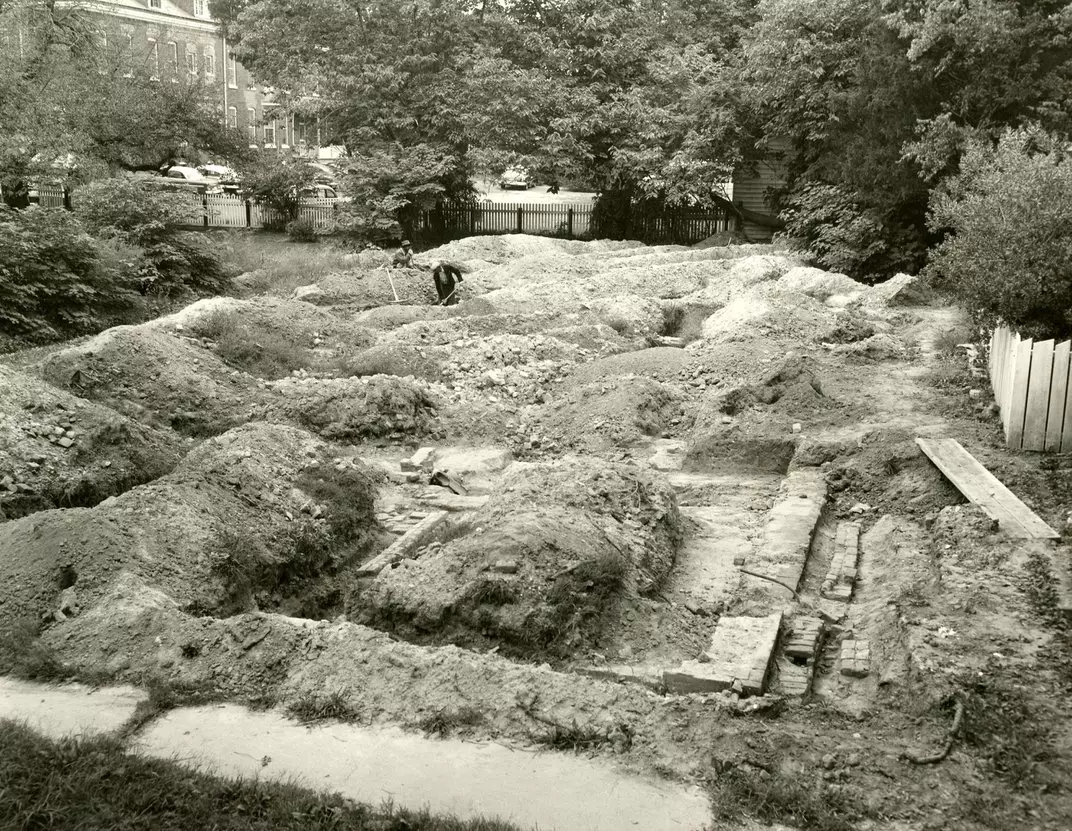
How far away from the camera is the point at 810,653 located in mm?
6672

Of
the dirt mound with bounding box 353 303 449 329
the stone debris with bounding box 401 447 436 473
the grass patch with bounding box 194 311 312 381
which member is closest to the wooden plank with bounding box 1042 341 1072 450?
the stone debris with bounding box 401 447 436 473

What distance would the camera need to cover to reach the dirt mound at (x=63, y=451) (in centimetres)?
913

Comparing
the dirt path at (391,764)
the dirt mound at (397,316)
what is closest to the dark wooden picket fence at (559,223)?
the dirt mound at (397,316)

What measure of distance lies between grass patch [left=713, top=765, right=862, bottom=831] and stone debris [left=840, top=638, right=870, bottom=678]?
74.9 inches

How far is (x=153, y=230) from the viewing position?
21625 millimetres

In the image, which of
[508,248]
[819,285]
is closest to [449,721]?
[819,285]

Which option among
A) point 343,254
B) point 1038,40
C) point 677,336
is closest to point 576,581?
point 677,336

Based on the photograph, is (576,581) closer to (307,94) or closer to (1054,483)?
(1054,483)

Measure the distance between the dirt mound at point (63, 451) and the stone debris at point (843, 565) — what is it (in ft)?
21.5

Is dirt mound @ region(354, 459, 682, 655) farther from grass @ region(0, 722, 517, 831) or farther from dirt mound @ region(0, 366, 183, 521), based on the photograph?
dirt mound @ region(0, 366, 183, 521)

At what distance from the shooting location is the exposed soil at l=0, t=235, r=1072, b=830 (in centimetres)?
522

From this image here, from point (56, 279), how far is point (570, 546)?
13791mm

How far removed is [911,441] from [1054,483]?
1882mm

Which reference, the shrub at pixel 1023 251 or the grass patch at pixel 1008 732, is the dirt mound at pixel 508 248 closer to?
the shrub at pixel 1023 251
